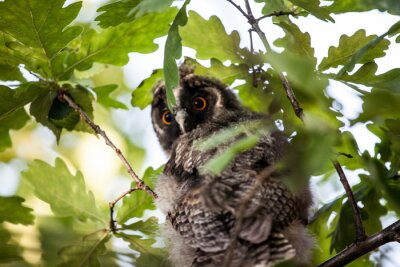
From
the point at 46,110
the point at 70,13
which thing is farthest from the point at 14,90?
the point at 70,13

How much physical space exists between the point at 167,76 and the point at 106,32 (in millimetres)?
821

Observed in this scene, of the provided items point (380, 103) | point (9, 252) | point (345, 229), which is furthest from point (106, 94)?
point (380, 103)

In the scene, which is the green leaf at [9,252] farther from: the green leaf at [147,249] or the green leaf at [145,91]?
the green leaf at [145,91]

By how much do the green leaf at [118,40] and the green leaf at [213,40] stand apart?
120mm

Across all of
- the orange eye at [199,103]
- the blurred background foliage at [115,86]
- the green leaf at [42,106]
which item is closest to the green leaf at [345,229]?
the blurred background foliage at [115,86]

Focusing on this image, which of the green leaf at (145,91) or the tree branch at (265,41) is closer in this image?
the tree branch at (265,41)

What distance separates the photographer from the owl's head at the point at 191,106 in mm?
2811

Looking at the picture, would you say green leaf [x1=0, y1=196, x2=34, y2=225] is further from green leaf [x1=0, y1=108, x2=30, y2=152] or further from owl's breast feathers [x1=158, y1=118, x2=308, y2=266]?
owl's breast feathers [x1=158, y1=118, x2=308, y2=266]

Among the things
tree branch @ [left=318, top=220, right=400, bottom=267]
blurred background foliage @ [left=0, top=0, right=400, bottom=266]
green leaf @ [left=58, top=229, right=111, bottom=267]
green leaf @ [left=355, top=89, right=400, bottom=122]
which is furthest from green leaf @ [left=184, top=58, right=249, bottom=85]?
green leaf @ [left=355, top=89, right=400, bottom=122]

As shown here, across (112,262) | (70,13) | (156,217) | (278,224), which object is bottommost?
(278,224)

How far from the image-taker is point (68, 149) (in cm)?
420

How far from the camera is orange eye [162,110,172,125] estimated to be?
304 centimetres

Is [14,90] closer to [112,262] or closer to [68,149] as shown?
[112,262]

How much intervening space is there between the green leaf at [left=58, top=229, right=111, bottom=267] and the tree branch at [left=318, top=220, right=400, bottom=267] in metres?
0.94
